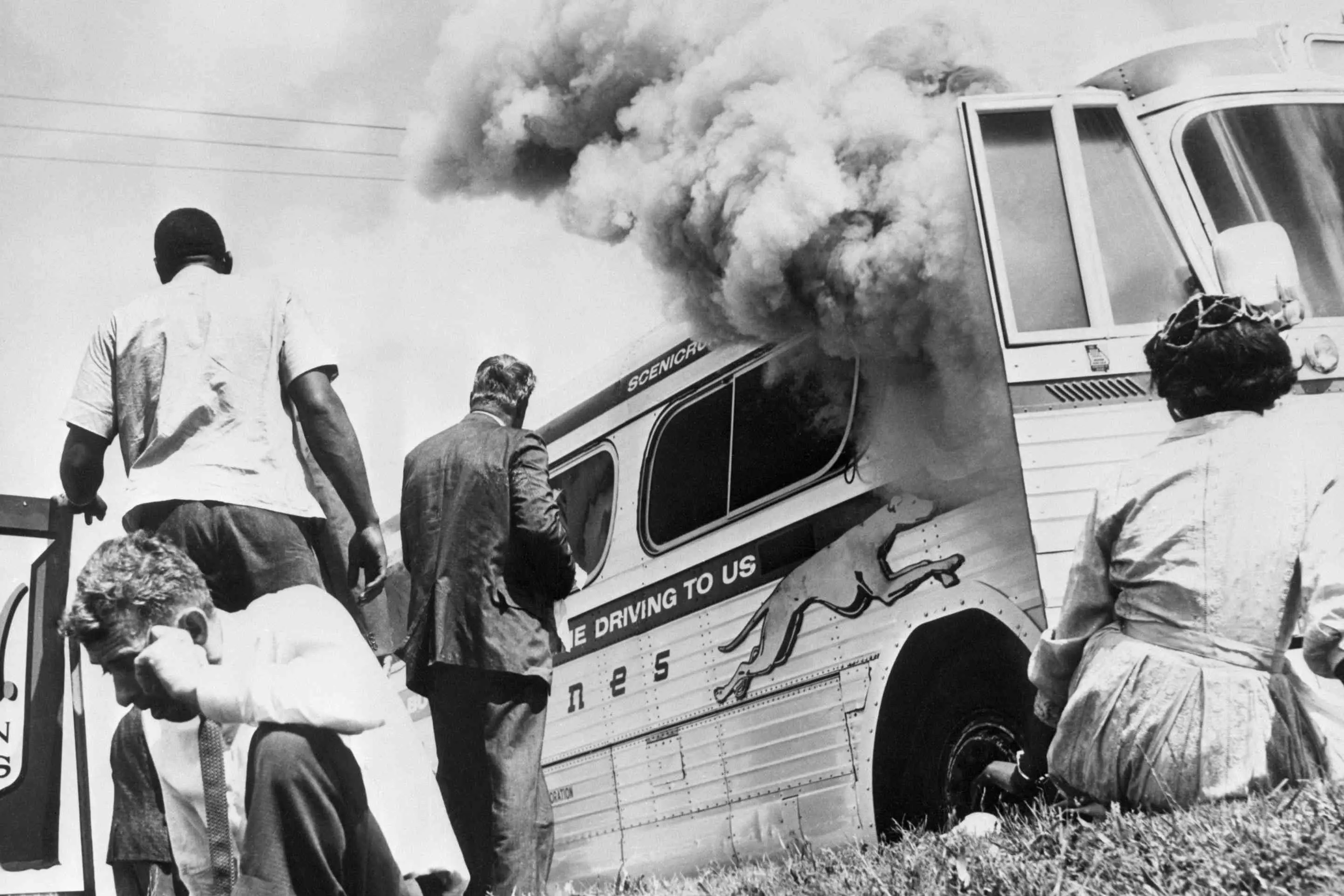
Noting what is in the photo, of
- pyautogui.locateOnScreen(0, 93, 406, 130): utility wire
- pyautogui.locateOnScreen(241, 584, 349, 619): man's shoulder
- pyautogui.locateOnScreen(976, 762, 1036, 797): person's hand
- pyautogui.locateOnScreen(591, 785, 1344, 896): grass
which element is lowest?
pyautogui.locateOnScreen(591, 785, 1344, 896): grass

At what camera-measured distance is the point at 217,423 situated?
4.98 metres

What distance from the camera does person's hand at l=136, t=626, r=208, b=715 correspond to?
166 inches

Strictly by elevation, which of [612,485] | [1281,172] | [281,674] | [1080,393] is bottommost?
[281,674]

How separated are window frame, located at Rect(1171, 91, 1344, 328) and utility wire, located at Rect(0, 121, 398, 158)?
10.7 feet

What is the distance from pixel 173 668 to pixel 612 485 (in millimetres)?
1770

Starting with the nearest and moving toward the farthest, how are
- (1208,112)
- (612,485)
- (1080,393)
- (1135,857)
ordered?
(1135,857)
(1080,393)
(1208,112)
(612,485)

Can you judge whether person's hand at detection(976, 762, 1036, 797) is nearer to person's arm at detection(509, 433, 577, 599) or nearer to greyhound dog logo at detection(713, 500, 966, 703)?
greyhound dog logo at detection(713, 500, 966, 703)

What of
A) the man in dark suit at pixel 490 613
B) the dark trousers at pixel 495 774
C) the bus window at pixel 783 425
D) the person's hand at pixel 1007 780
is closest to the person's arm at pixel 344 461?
the man in dark suit at pixel 490 613

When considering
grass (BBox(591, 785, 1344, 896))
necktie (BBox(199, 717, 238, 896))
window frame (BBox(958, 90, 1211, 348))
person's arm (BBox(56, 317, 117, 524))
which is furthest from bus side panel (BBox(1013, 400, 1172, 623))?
person's arm (BBox(56, 317, 117, 524))

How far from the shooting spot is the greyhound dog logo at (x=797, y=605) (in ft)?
13.8

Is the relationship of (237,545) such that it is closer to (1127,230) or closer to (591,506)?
(591,506)

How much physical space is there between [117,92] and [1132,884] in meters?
5.17

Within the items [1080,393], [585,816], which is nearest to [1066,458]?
[1080,393]

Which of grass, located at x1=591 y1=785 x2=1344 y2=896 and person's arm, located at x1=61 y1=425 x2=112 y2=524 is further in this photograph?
person's arm, located at x1=61 y1=425 x2=112 y2=524
